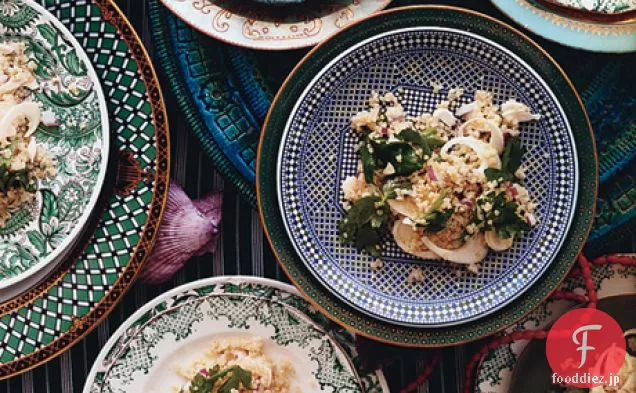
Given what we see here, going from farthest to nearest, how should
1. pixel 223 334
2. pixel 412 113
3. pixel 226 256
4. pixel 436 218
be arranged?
pixel 226 256
pixel 223 334
pixel 412 113
pixel 436 218

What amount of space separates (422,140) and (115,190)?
0.70 metres

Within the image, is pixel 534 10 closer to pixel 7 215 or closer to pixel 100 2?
pixel 100 2

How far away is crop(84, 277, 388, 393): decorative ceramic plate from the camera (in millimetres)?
1796

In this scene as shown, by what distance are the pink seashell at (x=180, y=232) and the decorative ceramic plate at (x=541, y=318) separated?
28.4 inches

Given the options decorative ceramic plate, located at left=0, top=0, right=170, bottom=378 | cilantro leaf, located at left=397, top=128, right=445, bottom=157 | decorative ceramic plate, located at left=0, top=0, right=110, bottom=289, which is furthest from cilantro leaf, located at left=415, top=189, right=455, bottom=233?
decorative ceramic plate, located at left=0, top=0, right=110, bottom=289

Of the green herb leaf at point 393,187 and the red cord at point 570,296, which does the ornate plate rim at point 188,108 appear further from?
the red cord at point 570,296

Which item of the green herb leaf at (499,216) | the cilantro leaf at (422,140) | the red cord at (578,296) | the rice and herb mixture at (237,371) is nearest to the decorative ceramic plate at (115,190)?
the rice and herb mixture at (237,371)

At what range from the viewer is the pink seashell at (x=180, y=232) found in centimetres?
188

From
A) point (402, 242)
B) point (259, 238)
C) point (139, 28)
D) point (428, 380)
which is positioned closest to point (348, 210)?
point (402, 242)

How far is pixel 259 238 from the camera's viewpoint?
1.95 meters

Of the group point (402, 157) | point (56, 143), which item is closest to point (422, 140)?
point (402, 157)

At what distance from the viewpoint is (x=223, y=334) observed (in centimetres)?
183

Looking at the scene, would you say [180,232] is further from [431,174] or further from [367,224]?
[431,174]

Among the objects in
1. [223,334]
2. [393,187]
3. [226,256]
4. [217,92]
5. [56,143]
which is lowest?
[223,334]
